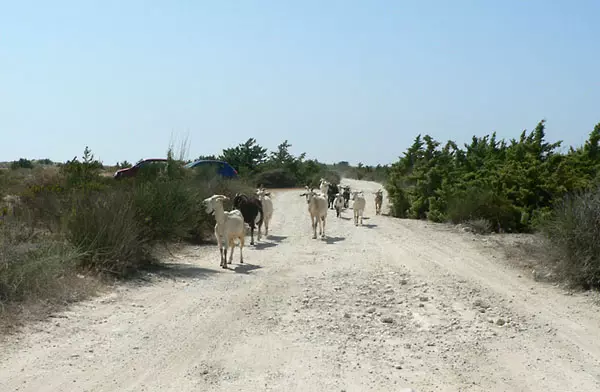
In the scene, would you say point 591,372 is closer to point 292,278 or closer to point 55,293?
point 292,278

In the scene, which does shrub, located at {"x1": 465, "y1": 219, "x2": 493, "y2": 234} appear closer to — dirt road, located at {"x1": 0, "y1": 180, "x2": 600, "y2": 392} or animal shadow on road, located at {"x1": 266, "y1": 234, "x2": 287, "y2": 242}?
animal shadow on road, located at {"x1": 266, "y1": 234, "x2": 287, "y2": 242}

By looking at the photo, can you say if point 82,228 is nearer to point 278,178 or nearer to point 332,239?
point 332,239

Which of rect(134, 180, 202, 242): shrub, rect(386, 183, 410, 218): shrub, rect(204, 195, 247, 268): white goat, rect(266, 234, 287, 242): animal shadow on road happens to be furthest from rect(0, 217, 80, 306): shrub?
rect(386, 183, 410, 218): shrub

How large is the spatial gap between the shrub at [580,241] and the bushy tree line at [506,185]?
0.07 ft

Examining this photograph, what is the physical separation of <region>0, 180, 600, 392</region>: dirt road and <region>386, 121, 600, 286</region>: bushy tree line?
1689 millimetres

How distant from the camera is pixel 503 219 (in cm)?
2370

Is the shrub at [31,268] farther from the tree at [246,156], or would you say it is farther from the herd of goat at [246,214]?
the tree at [246,156]

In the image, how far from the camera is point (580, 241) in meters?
12.7

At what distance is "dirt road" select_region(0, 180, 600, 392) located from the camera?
23.5 ft

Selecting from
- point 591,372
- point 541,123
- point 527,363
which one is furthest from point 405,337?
point 541,123

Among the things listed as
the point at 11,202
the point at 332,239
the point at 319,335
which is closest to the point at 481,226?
the point at 332,239

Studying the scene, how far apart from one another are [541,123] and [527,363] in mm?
21140

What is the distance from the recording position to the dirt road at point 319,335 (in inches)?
282

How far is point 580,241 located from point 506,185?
12459mm
